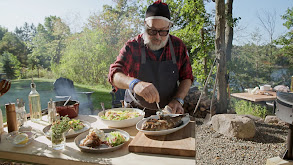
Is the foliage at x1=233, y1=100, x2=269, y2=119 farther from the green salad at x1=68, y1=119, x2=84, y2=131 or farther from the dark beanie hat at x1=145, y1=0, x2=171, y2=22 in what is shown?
the green salad at x1=68, y1=119, x2=84, y2=131

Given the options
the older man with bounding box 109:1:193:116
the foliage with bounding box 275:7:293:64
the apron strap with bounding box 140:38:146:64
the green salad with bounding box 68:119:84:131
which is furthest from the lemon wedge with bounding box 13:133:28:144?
the foliage with bounding box 275:7:293:64

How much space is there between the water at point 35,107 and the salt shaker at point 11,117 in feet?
0.65

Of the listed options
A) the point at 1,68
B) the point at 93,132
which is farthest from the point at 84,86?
the point at 93,132

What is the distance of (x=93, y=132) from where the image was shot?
125 centimetres

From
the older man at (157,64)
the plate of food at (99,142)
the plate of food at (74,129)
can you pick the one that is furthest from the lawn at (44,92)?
the plate of food at (99,142)

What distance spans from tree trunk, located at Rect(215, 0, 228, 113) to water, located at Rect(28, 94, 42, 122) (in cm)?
400

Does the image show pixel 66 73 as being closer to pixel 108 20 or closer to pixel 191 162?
pixel 108 20

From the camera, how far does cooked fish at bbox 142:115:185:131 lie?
4.32 feet

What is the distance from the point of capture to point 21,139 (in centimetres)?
Answer: 128

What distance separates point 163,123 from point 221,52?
3.81 metres

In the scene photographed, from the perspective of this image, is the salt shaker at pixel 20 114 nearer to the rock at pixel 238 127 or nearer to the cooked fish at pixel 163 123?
the cooked fish at pixel 163 123

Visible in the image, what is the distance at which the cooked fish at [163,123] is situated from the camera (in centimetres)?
132

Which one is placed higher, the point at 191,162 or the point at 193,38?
the point at 193,38

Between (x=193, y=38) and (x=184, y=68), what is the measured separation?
3412 millimetres
